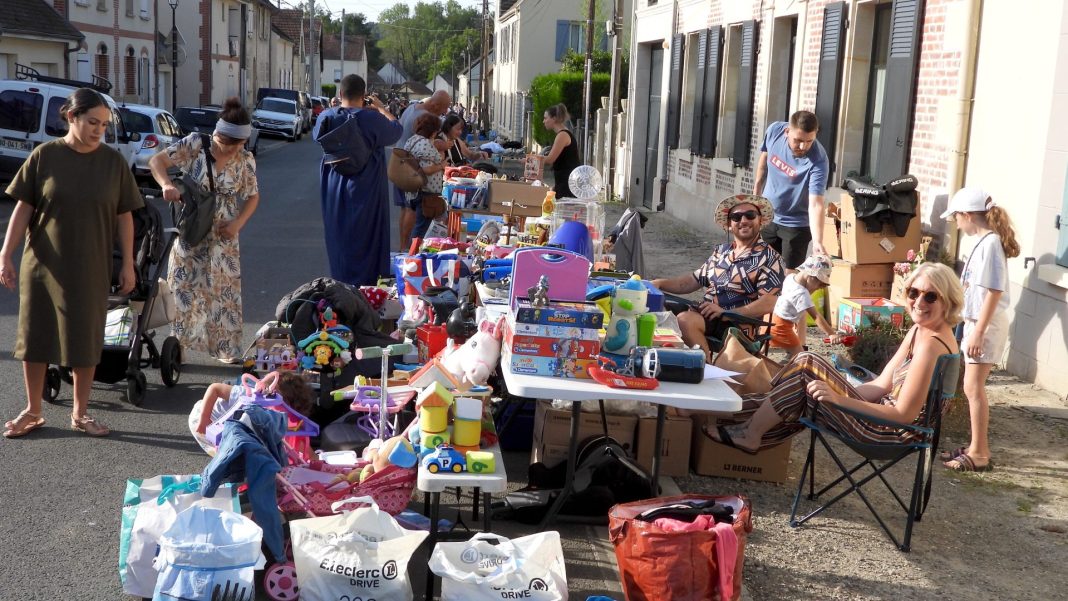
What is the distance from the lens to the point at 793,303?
7.42m

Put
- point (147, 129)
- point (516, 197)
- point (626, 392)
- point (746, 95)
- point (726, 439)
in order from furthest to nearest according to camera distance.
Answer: point (147, 129), point (746, 95), point (516, 197), point (726, 439), point (626, 392)

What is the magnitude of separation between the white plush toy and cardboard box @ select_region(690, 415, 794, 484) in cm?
143

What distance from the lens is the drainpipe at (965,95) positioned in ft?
29.9

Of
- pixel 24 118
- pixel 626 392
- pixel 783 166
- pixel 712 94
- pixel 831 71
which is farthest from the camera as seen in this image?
pixel 712 94

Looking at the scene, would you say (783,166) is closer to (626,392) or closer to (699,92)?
(626,392)

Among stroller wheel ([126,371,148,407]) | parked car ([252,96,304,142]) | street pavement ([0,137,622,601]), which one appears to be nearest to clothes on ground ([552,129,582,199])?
street pavement ([0,137,622,601])

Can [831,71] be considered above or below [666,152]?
above

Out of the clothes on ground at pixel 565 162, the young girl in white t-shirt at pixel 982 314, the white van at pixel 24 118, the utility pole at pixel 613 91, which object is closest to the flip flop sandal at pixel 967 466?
the young girl in white t-shirt at pixel 982 314

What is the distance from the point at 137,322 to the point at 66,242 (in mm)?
1094

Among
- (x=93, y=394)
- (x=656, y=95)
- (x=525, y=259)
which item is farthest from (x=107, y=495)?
(x=656, y=95)

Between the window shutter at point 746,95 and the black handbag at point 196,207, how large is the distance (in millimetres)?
9738

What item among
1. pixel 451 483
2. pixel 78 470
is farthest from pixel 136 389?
pixel 451 483

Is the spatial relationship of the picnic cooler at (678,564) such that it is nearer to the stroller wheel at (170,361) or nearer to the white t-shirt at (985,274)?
the white t-shirt at (985,274)

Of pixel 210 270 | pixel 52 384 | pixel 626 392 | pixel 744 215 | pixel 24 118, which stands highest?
pixel 24 118
